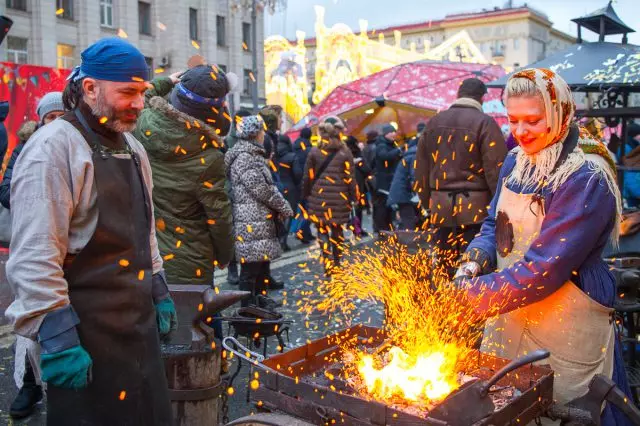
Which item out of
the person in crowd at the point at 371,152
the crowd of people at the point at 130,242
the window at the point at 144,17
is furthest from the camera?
the window at the point at 144,17

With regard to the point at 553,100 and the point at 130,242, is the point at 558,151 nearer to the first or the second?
the point at 553,100

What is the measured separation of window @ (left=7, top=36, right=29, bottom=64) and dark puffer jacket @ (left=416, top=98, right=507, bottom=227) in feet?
87.7

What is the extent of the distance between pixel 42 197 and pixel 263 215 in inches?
183

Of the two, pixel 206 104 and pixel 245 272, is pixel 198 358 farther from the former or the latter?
pixel 245 272

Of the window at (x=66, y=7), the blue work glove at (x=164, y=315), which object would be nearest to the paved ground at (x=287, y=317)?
the blue work glove at (x=164, y=315)

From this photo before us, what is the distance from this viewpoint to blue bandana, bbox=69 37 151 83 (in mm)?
2711

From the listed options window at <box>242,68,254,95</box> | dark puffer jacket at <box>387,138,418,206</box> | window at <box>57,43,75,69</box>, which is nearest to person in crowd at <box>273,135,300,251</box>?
dark puffer jacket at <box>387,138,418,206</box>

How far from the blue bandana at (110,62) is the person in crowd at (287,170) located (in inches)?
349

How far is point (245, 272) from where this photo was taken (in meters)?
7.21

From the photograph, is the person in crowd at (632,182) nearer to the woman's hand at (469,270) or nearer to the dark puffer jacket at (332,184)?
the dark puffer jacket at (332,184)

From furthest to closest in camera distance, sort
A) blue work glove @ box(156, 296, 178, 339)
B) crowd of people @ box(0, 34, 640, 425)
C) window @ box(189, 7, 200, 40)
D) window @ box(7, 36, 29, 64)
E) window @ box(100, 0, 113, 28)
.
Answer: window @ box(189, 7, 200, 40) → window @ box(100, 0, 113, 28) → window @ box(7, 36, 29, 64) → blue work glove @ box(156, 296, 178, 339) → crowd of people @ box(0, 34, 640, 425)

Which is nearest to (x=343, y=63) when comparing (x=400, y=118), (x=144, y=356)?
(x=400, y=118)

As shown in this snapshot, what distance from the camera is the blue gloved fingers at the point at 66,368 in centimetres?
238

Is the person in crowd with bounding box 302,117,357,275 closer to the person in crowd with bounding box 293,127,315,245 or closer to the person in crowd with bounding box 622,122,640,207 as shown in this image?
the person in crowd with bounding box 293,127,315,245
